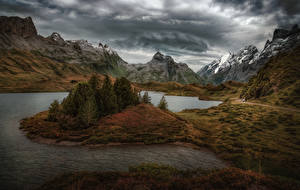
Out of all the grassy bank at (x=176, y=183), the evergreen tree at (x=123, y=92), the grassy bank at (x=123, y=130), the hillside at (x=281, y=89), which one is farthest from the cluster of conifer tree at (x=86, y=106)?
the hillside at (x=281, y=89)

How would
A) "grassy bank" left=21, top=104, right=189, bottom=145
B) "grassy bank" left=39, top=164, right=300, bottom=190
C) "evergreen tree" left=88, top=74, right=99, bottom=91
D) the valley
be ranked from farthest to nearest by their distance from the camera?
1. "evergreen tree" left=88, top=74, right=99, bottom=91
2. "grassy bank" left=21, top=104, right=189, bottom=145
3. the valley
4. "grassy bank" left=39, top=164, right=300, bottom=190

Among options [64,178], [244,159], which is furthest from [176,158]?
[64,178]

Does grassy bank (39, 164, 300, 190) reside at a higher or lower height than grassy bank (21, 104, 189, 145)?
higher

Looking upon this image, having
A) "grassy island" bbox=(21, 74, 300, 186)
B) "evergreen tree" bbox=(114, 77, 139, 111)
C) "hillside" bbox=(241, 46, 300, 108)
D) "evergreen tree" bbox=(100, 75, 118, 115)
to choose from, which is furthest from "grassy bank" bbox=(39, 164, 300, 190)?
"hillside" bbox=(241, 46, 300, 108)

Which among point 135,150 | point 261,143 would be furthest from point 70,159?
point 261,143

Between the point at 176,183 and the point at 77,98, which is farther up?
the point at 77,98

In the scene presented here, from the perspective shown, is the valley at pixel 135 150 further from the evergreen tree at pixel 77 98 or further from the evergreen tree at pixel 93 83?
the evergreen tree at pixel 93 83

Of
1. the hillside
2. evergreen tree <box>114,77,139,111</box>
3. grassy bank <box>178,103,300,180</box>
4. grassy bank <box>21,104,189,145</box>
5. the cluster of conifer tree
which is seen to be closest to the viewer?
grassy bank <box>178,103,300,180</box>

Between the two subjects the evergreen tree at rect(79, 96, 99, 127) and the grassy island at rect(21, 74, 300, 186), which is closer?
the grassy island at rect(21, 74, 300, 186)

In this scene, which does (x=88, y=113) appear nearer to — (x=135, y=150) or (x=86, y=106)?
(x=86, y=106)

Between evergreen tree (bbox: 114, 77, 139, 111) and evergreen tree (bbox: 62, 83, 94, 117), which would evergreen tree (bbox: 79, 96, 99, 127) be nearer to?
evergreen tree (bbox: 62, 83, 94, 117)

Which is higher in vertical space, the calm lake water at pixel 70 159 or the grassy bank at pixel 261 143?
the grassy bank at pixel 261 143

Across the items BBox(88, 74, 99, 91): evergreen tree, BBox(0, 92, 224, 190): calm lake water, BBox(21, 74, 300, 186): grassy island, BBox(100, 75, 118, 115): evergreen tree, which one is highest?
BBox(88, 74, 99, 91): evergreen tree

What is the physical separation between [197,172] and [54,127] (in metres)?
45.7
